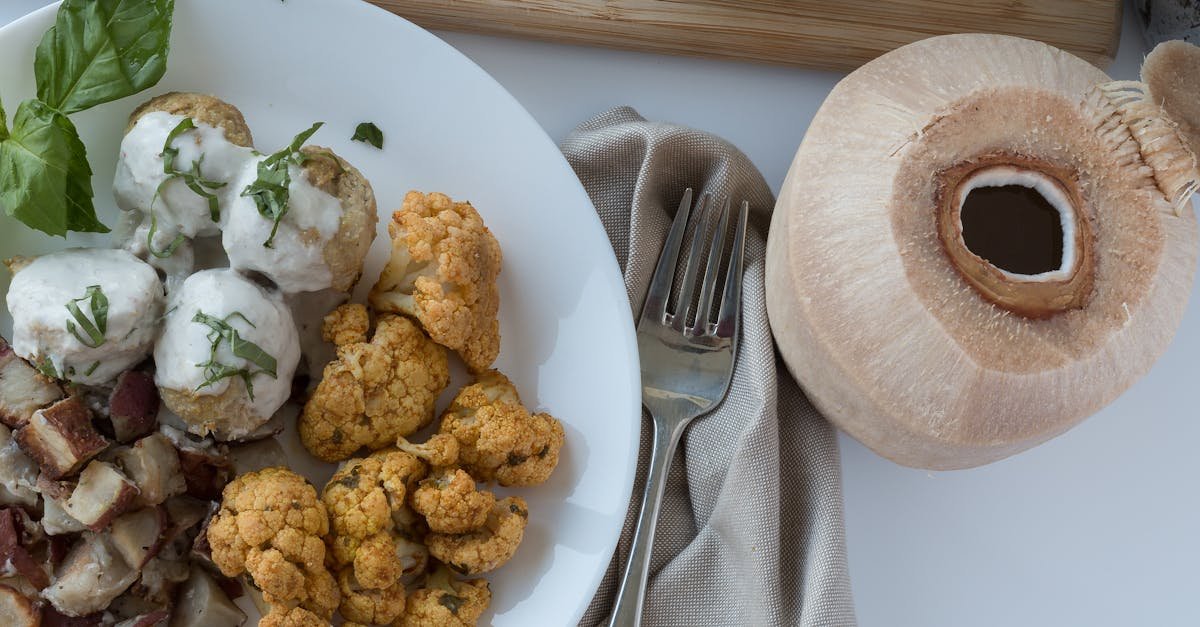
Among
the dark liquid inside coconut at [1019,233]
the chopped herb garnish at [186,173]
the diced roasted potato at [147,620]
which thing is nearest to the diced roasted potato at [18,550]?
the diced roasted potato at [147,620]

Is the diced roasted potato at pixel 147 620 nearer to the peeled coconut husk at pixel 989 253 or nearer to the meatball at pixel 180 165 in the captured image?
the meatball at pixel 180 165

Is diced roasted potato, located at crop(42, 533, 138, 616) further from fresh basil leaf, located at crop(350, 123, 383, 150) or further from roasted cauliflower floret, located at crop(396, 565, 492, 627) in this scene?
fresh basil leaf, located at crop(350, 123, 383, 150)

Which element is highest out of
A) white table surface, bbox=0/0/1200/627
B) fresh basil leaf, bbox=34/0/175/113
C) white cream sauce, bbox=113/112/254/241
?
fresh basil leaf, bbox=34/0/175/113

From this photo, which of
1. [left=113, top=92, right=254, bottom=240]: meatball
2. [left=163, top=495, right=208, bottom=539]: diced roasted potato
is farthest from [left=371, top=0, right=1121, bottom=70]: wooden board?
[left=163, top=495, right=208, bottom=539]: diced roasted potato

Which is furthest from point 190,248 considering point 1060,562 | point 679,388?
point 1060,562

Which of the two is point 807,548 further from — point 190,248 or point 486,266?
point 190,248

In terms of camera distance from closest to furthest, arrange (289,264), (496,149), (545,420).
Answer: (289,264) < (545,420) < (496,149)
